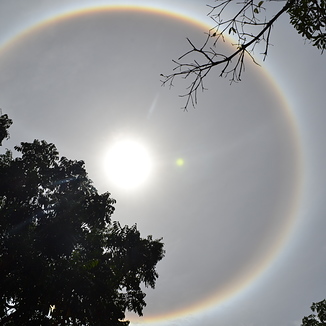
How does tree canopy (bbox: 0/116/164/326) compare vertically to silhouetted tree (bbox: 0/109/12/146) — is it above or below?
below

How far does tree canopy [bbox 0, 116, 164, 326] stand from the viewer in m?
13.8

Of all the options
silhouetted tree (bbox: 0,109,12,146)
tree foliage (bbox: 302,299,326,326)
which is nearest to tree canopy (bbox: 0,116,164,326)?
silhouetted tree (bbox: 0,109,12,146)

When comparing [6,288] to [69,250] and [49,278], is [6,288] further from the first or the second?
[69,250]

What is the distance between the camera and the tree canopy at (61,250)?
1384 cm

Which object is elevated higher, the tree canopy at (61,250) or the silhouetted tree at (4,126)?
the silhouetted tree at (4,126)

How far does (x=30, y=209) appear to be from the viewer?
16.7 metres

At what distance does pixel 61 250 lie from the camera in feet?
51.6

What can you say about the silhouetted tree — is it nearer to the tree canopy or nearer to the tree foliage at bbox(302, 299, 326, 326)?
the tree canopy

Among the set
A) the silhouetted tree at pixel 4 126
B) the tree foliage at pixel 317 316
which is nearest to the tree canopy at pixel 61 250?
the silhouetted tree at pixel 4 126

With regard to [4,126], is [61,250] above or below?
below

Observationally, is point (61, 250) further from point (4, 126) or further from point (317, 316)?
point (317, 316)

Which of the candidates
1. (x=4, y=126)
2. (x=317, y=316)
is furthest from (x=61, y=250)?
(x=317, y=316)

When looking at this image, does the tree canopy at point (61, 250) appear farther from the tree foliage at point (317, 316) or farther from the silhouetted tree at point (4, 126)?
the tree foliage at point (317, 316)

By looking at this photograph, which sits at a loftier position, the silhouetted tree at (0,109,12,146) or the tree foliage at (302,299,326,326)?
the silhouetted tree at (0,109,12,146)
